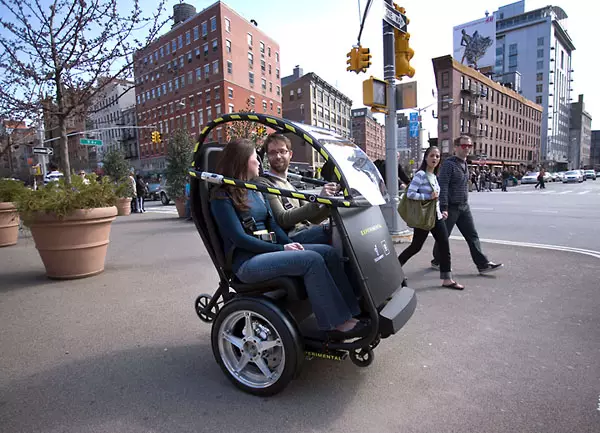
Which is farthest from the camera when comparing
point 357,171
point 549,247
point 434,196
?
point 549,247

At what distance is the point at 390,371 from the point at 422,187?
2824 mm

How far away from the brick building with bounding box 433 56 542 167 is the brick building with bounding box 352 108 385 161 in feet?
116

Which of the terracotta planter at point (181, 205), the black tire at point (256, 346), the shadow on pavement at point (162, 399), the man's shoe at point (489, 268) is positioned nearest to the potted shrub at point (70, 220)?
the shadow on pavement at point (162, 399)

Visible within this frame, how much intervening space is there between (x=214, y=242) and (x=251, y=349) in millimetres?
809

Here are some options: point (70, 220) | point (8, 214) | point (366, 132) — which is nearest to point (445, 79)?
point (366, 132)

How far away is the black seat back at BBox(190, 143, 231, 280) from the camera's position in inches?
106

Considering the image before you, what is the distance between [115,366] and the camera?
2.93 meters

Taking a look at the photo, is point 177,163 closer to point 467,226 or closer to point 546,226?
point 467,226

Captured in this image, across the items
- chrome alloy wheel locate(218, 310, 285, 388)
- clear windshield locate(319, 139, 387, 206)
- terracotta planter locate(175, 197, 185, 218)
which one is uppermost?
clear windshield locate(319, 139, 387, 206)

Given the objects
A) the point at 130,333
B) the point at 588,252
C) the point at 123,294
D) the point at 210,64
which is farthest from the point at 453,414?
the point at 210,64

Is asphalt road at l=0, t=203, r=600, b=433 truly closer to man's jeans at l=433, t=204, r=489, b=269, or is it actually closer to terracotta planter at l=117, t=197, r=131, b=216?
man's jeans at l=433, t=204, r=489, b=269

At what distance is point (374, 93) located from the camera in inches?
293

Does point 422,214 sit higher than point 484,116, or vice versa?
point 484,116

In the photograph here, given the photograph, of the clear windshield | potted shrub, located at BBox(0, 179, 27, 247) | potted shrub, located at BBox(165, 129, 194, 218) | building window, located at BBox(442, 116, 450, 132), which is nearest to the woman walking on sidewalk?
the clear windshield
